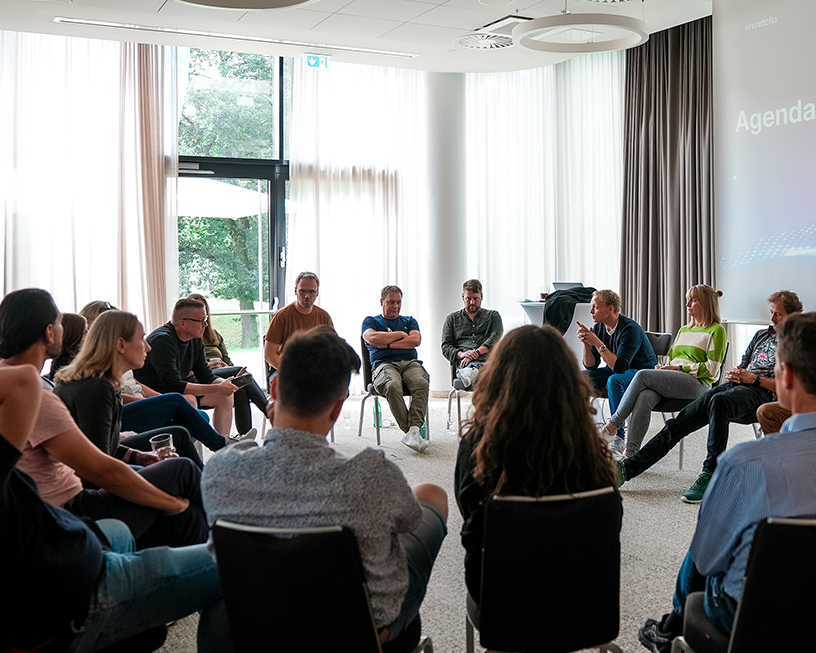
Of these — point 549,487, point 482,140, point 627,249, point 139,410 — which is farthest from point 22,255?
point 549,487

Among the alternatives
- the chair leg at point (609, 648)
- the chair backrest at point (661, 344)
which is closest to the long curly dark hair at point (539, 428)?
the chair leg at point (609, 648)

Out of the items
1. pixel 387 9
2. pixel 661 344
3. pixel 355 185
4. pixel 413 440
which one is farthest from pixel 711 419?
pixel 355 185

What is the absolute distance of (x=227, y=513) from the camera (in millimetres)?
1558

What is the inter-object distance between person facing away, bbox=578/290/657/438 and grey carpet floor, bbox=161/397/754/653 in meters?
0.58

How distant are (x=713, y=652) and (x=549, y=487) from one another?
0.50 m

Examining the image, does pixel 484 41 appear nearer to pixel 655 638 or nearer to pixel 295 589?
pixel 655 638

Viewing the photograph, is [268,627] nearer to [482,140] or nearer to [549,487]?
[549,487]

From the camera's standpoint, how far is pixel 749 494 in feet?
5.29

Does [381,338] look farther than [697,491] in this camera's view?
Yes

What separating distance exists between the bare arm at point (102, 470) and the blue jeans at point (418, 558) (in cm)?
82

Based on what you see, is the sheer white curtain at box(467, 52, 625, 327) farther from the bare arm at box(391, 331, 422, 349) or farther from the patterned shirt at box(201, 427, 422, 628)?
the patterned shirt at box(201, 427, 422, 628)

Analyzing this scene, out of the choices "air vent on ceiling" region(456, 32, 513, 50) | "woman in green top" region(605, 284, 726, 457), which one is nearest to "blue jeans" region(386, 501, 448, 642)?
"woman in green top" region(605, 284, 726, 457)

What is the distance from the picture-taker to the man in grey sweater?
1524mm

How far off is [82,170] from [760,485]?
6.42 meters
